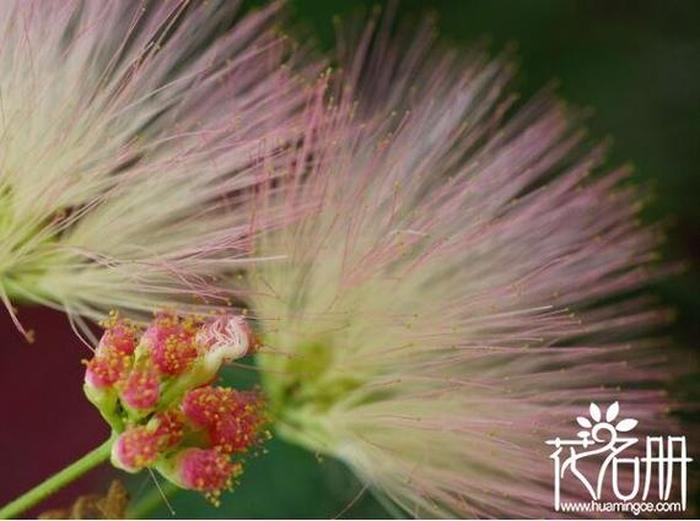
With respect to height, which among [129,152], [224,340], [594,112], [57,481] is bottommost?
[57,481]

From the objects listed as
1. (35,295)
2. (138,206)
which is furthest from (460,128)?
(35,295)

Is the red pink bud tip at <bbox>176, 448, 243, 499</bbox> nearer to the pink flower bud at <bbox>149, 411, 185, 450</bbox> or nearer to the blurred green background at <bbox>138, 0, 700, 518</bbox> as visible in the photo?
the pink flower bud at <bbox>149, 411, 185, 450</bbox>

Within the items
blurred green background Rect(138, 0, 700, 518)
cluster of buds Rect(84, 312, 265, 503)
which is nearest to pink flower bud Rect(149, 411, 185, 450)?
cluster of buds Rect(84, 312, 265, 503)

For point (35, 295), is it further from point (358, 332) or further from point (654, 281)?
point (654, 281)

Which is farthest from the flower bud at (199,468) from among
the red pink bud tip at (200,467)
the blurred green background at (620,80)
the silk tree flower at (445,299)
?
the blurred green background at (620,80)

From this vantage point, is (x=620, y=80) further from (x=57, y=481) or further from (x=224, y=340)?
(x=57, y=481)

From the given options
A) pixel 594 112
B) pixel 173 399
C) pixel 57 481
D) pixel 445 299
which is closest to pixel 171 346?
pixel 173 399
